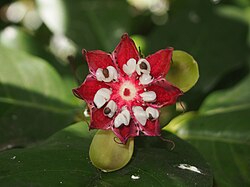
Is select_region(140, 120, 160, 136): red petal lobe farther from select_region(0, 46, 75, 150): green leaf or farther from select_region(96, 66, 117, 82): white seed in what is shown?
select_region(0, 46, 75, 150): green leaf

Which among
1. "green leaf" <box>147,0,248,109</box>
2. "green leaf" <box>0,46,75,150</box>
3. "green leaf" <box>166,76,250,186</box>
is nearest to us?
"green leaf" <box>166,76,250,186</box>

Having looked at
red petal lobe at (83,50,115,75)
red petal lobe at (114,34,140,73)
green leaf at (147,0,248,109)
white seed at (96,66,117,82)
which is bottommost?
white seed at (96,66,117,82)

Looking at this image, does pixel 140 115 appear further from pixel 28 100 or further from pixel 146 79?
pixel 28 100

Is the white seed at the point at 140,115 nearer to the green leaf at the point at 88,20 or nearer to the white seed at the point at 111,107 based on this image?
the white seed at the point at 111,107

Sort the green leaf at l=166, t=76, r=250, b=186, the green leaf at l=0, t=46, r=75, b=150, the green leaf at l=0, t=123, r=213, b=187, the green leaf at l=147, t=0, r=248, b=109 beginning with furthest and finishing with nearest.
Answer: the green leaf at l=147, t=0, r=248, b=109, the green leaf at l=0, t=46, r=75, b=150, the green leaf at l=166, t=76, r=250, b=186, the green leaf at l=0, t=123, r=213, b=187

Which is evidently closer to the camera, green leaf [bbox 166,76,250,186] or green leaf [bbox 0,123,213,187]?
green leaf [bbox 0,123,213,187]

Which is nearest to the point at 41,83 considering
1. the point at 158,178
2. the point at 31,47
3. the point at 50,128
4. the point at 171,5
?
the point at 50,128

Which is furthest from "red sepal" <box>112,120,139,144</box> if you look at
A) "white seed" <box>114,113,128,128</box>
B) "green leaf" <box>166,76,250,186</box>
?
"green leaf" <box>166,76,250,186</box>
